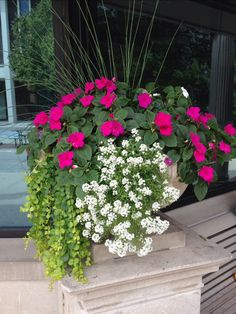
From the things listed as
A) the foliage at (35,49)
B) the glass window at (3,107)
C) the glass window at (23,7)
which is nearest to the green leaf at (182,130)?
the foliage at (35,49)

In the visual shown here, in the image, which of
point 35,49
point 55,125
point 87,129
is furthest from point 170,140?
point 35,49

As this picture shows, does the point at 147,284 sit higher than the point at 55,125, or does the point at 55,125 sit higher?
the point at 55,125

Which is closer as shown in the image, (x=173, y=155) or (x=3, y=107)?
(x=173, y=155)

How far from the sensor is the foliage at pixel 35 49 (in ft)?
5.26

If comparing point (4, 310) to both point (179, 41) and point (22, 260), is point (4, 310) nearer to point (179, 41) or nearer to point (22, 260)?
point (22, 260)

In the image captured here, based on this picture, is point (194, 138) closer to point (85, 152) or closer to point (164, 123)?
point (164, 123)

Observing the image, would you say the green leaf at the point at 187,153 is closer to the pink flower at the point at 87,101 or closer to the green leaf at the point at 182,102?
the green leaf at the point at 182,102

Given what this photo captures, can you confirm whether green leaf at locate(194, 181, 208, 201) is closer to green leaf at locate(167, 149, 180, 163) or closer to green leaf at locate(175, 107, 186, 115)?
green leaf at locate(167, 149, 180, 163)

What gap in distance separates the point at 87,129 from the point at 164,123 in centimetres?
26

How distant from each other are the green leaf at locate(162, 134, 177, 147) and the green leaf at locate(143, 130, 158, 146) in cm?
4

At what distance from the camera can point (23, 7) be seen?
79.5 inches

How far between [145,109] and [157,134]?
125mm

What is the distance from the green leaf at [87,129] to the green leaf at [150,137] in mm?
182

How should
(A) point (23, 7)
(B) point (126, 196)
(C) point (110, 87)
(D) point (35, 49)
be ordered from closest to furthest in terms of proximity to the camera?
(B) point (126, 196)
(C) point (110, 87)
(D) point (35, 49)
(A) point (23, 7)
